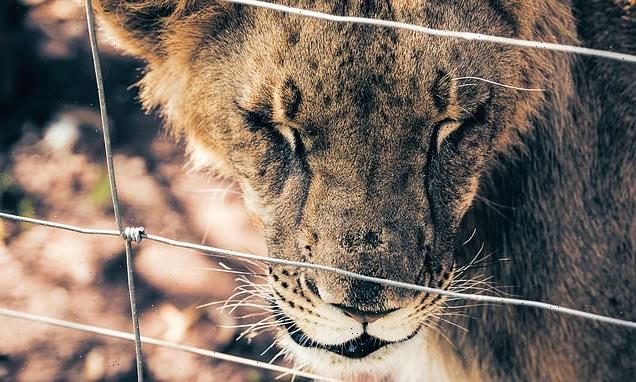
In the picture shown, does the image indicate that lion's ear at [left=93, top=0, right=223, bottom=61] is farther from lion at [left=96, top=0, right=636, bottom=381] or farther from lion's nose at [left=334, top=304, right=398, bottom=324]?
lion's nose at [left=334, top=304, right=398, bottom=324]

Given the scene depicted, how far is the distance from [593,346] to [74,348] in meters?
1.68

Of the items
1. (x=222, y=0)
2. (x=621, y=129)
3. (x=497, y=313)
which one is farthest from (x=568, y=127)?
(x=222, y=0)

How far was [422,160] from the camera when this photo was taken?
1640mm

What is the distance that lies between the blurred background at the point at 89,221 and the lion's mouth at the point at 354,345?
2.49ft

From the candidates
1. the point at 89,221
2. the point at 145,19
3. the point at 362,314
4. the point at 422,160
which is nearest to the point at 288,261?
the point at 362,314

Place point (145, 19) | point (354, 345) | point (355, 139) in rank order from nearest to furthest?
point (355, 139) < point (354, 345) < point (145, 19)

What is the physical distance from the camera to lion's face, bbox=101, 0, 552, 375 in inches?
61.4

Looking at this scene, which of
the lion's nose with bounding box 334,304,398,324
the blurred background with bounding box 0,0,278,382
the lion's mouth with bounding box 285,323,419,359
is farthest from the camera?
the blurred background with bounding box 0,0,278,382

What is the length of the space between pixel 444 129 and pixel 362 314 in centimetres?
38

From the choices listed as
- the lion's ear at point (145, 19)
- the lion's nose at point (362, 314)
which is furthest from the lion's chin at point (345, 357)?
the lion's ear at point (145, 19)

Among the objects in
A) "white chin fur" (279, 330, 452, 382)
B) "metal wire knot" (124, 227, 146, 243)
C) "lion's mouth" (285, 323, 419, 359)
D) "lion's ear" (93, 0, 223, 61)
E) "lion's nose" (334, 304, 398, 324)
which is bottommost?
"white chin fur" (279, 330, 452, 382)

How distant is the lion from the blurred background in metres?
0.74

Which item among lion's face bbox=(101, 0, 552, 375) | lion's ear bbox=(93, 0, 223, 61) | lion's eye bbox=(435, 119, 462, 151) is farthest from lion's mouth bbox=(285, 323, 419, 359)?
lion's ear bbox=(93, 0, 223, 61)

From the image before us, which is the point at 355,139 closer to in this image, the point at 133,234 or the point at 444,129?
the point at 444,129
